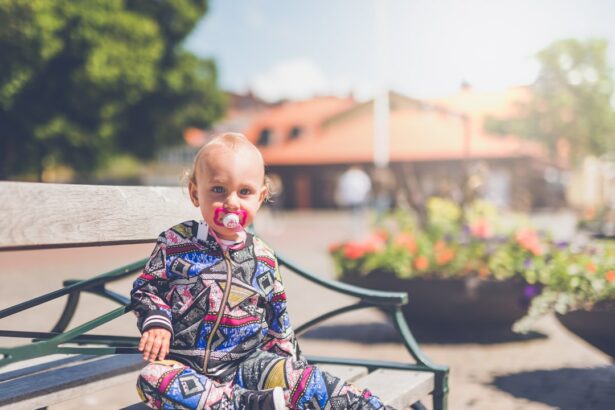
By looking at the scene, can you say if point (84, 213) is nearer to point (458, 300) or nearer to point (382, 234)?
point (458, 300)

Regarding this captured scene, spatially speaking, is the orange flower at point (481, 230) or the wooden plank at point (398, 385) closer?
the wooden plank at point (398, 385)

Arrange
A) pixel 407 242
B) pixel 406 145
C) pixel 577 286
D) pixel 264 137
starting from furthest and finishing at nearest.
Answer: pixel 264 137, pixel 406 145, pixel 407 242, pixel 577 286

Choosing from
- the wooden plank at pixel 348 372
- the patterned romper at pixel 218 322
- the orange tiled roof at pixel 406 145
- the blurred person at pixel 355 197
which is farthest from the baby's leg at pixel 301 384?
Result: the orange tiled roof at pixel 406 145

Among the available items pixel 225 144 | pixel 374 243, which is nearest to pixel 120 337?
pixel 225 144

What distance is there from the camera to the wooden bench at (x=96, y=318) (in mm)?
2043

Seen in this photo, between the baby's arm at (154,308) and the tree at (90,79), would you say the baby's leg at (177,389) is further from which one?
the tree at (90,79)

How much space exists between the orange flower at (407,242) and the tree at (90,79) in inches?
477

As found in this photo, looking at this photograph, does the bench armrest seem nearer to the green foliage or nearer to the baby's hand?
the baby's hand

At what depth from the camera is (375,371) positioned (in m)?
2.74

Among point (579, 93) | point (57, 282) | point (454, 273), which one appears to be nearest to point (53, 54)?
point (57, 282)

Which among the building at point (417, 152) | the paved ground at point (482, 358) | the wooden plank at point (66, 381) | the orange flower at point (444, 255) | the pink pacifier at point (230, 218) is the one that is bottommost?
the paved ground at point (482, 358)

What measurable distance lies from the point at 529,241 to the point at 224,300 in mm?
3420

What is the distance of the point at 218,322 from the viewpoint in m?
2.06

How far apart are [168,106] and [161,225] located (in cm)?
2006
